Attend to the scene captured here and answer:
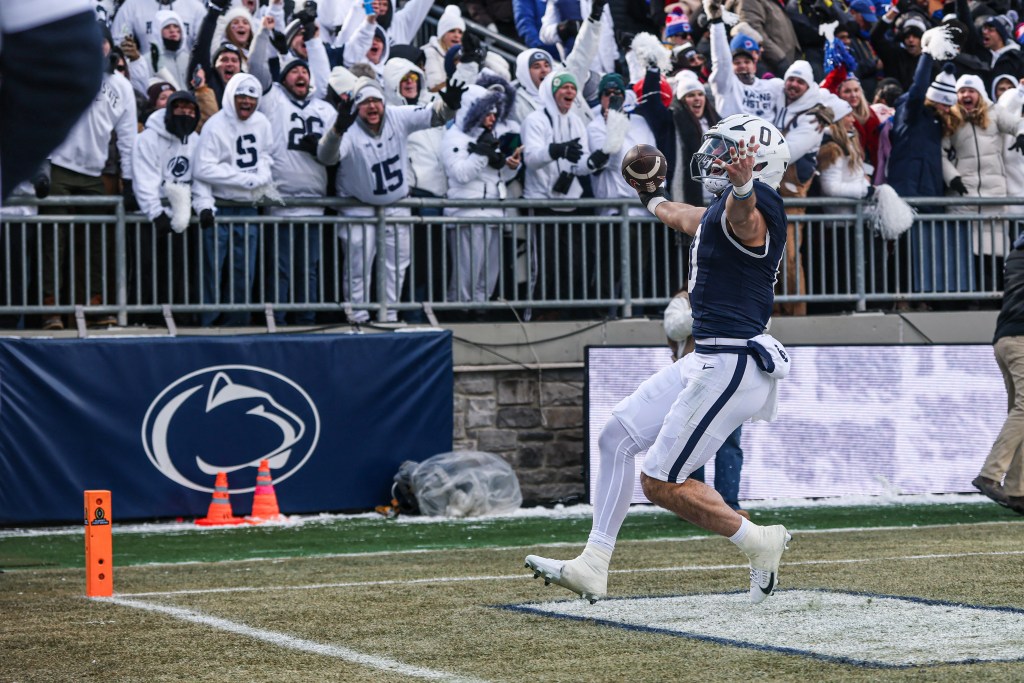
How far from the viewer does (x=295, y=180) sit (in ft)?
45.9

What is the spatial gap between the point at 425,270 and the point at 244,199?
73.4 inches

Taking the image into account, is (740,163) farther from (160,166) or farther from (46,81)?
(160,166)

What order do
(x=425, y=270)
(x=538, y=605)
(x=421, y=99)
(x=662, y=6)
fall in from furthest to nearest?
(x=662, y=6), (x=421, y=99), (x=425, y=270), (x=538, y=605)

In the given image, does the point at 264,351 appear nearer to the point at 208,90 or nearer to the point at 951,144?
the point at 208,90

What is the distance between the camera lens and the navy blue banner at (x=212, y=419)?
13.0 metres

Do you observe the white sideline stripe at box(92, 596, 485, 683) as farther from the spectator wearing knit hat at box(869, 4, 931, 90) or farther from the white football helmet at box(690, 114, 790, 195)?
the spectator wearing knit hat at box(869, 4, 931, 90)

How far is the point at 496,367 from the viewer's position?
1455 centimetres

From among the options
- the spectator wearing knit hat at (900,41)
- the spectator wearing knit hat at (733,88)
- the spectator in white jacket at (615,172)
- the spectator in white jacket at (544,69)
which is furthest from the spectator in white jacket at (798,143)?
the spectator wearing knit hat at (900,41)

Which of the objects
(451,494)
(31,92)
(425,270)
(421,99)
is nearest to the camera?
(31,92)

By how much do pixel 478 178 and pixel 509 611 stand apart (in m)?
7.59

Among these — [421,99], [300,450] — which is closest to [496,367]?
[300,450]

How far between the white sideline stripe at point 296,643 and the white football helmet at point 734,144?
8.31ft

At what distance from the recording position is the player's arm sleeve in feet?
8.78

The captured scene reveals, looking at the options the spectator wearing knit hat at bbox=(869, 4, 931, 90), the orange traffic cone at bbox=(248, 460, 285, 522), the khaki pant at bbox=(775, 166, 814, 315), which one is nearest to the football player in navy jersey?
the orange traffic cone at bbox=(248, 460, 285, 522)
